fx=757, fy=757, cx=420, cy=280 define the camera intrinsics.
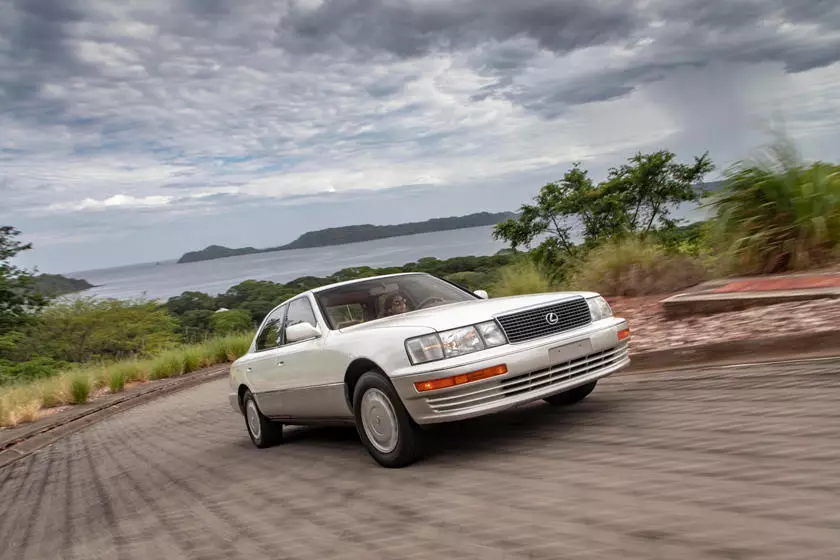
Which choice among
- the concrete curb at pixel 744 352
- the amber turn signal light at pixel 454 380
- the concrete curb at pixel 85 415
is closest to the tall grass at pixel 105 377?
the concrete curb at pixel 85 415

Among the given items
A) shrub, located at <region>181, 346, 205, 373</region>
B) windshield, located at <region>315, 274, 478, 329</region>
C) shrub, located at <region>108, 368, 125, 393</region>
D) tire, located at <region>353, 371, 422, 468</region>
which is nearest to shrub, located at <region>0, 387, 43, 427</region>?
shrub, located at <region>108, 368, 125, 393</region>

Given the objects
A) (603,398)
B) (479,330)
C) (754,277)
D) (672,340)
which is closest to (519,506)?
(479,330)

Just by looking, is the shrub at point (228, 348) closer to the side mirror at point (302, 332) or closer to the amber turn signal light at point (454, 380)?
the side mirror at point (302, 332)

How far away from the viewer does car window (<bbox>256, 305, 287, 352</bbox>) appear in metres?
7.54

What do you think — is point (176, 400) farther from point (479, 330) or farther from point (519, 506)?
point (519, 506)

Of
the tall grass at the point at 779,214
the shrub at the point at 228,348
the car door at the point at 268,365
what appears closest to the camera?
the car door at the point at 268,365

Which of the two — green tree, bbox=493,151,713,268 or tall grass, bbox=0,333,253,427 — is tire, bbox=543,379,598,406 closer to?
tall grass, bbox=0,333,253,427

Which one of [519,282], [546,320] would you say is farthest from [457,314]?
[519,282]

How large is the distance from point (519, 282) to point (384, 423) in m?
10.1

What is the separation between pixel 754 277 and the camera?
10.2 m

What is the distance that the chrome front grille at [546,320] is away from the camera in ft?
17.4

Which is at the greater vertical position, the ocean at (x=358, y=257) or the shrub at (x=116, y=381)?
the ocean at (x=358, y=257)

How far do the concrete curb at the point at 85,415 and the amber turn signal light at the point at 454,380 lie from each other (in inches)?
319

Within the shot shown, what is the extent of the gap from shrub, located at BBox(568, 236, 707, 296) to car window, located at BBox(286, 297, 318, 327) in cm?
717
